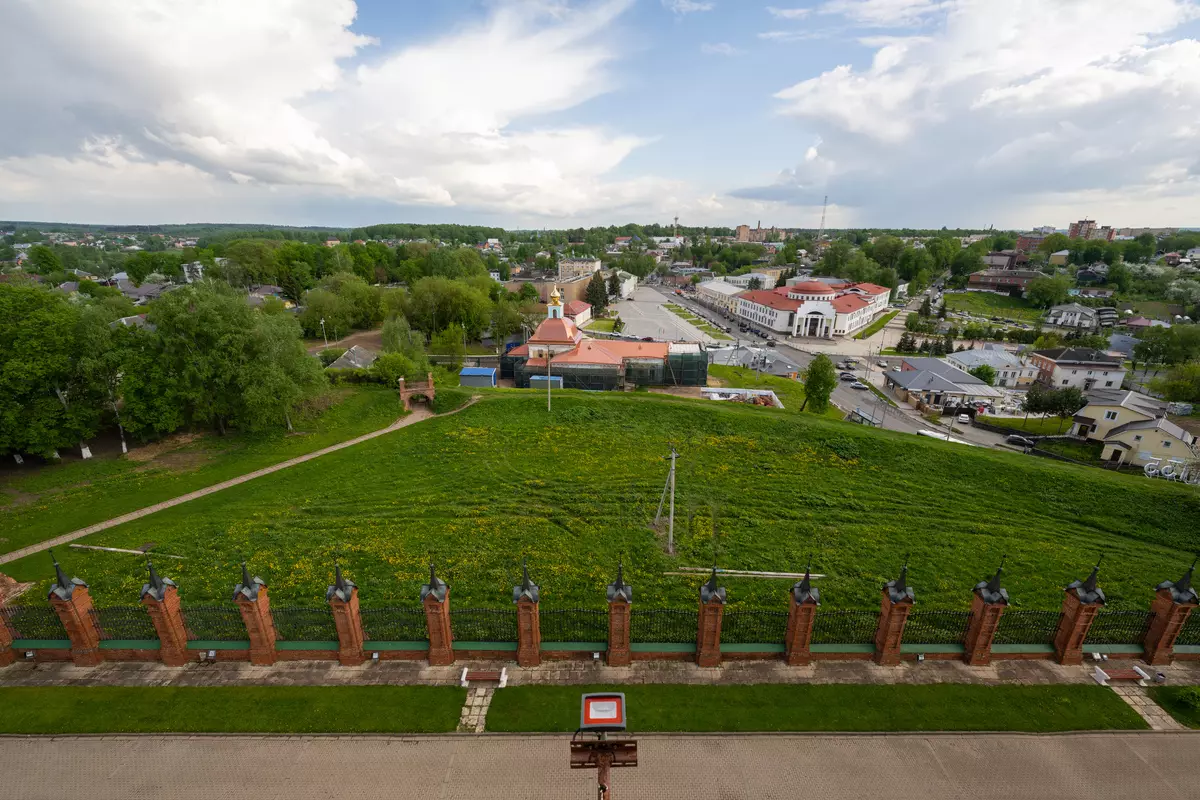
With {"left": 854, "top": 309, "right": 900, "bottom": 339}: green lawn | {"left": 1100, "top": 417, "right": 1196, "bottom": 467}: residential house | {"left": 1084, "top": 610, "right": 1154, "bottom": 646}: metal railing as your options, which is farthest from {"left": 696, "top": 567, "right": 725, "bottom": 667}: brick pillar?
{"left": 854, "top": 309, "right": 900, "bottom": 339}: green lawn

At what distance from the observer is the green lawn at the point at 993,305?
9825 cm

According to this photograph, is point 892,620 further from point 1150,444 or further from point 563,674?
point 1150,444

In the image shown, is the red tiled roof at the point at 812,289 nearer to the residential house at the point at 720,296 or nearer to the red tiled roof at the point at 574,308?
the residential house at the point at 720,296

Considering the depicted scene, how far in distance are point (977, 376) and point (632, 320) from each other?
4921cm

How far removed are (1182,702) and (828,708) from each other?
25.7ft

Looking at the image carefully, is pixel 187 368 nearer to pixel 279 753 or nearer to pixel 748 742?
pixel 279 753

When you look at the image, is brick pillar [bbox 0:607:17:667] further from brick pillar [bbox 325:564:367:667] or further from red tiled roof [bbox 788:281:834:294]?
red tiled roof [bbox 788:281:834:294]

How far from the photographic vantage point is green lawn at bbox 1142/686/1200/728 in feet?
36.6

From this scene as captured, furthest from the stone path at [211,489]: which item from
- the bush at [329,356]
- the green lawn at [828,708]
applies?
the green lawn at [828,708]

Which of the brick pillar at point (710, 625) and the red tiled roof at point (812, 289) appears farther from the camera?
the red tiled roof at point (812, 289)

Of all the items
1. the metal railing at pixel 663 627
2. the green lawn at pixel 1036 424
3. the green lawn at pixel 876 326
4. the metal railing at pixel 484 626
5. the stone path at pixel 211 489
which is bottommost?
the green lawn at pixel 876 326

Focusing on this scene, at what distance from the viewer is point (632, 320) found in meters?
88.6

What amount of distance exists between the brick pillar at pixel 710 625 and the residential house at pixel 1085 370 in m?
60.4

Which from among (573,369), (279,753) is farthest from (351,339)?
(279,753)
